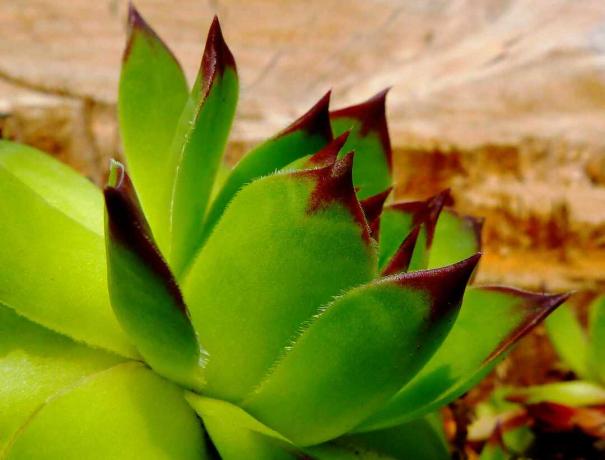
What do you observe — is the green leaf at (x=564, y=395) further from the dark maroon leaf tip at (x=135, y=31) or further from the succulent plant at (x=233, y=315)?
the dark maroon leaf tip at (x=135, y=31)

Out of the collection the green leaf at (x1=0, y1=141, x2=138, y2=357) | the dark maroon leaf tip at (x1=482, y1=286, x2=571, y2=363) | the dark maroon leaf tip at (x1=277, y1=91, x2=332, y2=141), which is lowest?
the dark maroon leaf tip at (x1=482, y1=286, x2=571, y2=363)

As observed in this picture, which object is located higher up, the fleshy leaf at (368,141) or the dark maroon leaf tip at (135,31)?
the dark maroon leaf tip at (135,31)

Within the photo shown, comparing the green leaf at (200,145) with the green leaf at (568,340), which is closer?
the green leaf at (200,145)

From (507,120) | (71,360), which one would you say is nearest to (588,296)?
(507,120)

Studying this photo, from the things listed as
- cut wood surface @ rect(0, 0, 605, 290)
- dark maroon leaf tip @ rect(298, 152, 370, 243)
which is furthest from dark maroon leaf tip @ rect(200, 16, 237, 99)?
cut wood surface @ rect(0, 0, 605, 290)

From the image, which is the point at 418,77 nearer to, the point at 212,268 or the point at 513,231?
the point at 513,231

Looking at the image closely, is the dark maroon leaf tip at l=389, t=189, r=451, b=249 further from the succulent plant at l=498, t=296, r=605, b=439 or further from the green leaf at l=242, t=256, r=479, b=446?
the succulent plant at l=498, t=296, r=605, b=439

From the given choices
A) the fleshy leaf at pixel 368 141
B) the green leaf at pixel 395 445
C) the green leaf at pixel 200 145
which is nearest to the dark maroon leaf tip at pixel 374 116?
the fleshy leaf at pixel 368 141
